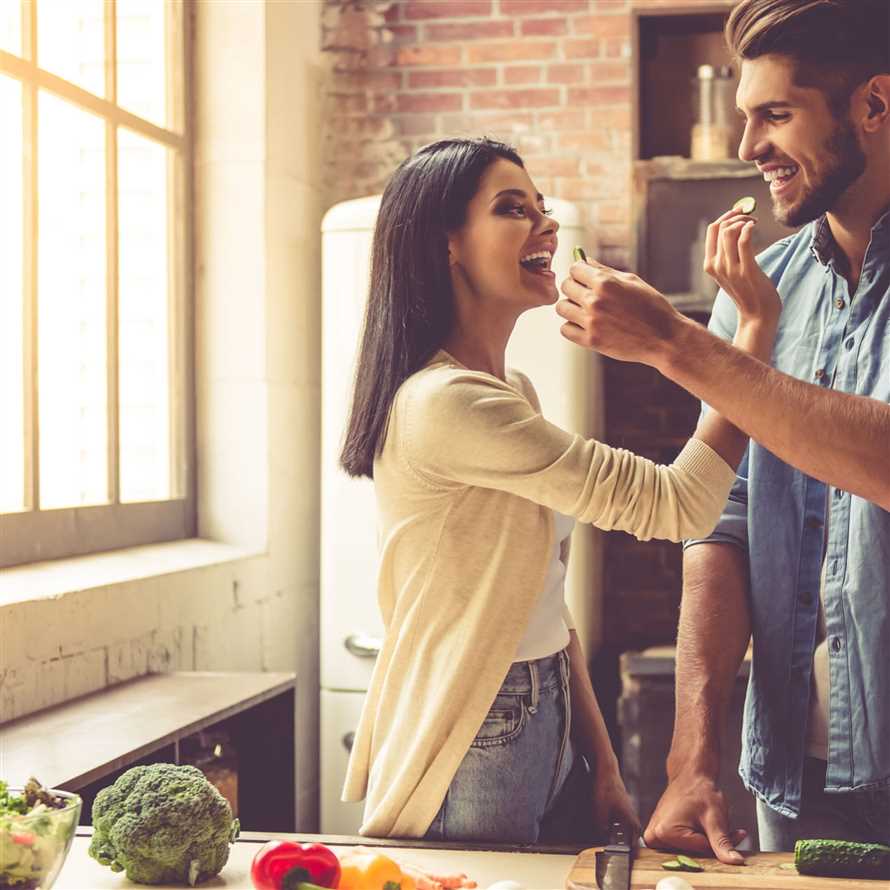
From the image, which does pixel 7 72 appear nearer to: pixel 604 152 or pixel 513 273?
pixel 513 273

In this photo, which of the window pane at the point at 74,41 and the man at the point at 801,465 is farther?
the window pane at the point at 74,41

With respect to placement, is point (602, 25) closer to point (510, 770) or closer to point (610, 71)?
point (610, 71)

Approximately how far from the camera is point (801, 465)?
58.4 inches

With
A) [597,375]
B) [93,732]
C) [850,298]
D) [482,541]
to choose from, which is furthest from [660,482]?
[597,375]

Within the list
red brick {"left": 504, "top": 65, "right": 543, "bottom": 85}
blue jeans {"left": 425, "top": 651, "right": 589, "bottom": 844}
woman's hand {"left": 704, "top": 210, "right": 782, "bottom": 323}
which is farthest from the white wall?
woman's hand {"left": 704, "top": 210, "right": 782, "bottom": 323}

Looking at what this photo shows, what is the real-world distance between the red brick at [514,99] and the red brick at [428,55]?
5.5 inches

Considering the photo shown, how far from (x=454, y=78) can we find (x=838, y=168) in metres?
2.61

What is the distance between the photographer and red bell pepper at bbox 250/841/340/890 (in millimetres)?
1303

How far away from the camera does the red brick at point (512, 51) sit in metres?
4.01

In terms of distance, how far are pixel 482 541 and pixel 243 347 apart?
218 centimetres

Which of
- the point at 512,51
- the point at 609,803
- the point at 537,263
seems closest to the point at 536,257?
the point at 537,263

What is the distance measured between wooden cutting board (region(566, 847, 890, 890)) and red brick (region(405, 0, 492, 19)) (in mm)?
3199

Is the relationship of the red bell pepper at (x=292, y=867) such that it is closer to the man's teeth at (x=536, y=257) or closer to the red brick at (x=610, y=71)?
the man's teeth at (x=536, y=257)

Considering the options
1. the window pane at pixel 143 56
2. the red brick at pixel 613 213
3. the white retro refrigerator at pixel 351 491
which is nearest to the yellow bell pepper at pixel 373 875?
the white retro refrigerator at pixel 351 491
